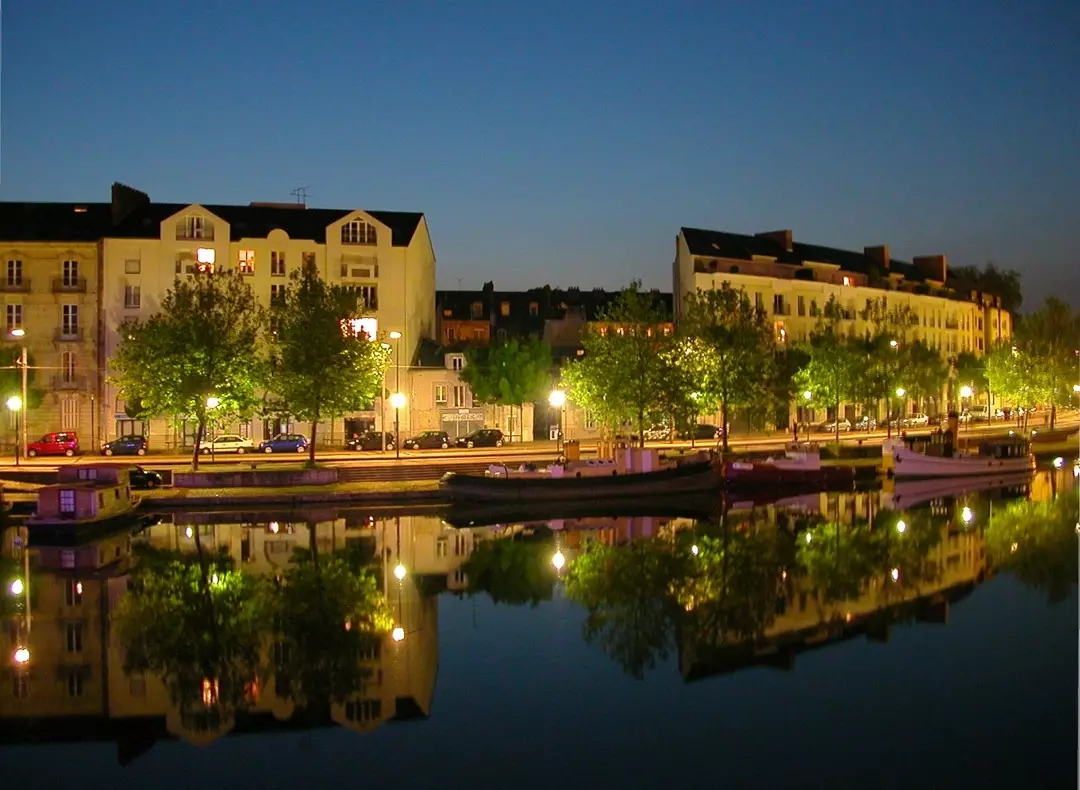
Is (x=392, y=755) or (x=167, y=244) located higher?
(x=167, y=244)

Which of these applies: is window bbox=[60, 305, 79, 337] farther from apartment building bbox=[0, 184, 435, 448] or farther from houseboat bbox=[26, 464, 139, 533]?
houseboat bbox=[26, 464, 139, 533]

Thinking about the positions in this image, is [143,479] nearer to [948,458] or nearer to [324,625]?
[324,625]

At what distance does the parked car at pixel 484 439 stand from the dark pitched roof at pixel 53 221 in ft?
83.5

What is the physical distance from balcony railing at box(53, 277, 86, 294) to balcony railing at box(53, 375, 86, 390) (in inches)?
203

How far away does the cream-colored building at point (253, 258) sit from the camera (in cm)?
6700

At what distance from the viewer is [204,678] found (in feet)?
70.3

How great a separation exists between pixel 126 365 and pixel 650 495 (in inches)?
1023

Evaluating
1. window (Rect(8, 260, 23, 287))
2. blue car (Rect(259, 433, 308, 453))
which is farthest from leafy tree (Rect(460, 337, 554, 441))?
window (Rect(8, 260, 23, 287))

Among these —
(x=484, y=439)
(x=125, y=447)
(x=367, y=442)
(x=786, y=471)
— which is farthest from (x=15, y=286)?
(x=786, y=471)

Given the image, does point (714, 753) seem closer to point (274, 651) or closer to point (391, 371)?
point (274, 651)

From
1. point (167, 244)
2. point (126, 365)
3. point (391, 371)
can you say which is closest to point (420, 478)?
point (126, 365)

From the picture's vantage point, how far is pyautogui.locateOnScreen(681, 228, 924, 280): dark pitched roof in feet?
277

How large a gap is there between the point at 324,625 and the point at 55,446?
42470 millimetres

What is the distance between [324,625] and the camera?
25.0 metres
